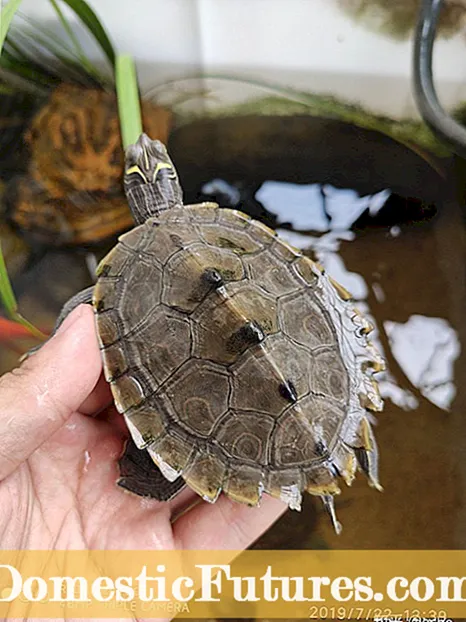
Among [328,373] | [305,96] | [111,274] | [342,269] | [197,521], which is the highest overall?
[305,96]

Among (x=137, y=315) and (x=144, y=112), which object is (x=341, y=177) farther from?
(x=137, y=315)

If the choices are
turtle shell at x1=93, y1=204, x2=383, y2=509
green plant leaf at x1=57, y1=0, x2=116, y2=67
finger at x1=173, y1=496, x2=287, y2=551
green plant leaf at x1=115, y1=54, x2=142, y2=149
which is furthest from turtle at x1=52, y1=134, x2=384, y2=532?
green plant leaf at x1=57, y1=0, x2=116, y2=67

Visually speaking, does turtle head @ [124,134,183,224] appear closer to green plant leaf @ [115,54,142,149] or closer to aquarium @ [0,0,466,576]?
green plant leaf @ [115,54,142,149]

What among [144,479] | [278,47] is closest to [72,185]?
[278,47]

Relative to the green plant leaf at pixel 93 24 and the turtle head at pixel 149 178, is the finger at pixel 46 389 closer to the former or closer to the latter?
the turtle head at pixel 149 178

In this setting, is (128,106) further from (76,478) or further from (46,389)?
(76,478)

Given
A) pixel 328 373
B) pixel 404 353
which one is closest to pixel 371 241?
pixel 404 353

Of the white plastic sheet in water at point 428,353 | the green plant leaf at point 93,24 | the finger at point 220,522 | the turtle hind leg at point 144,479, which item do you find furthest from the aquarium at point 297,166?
the turtle hind leg at point 144,479
